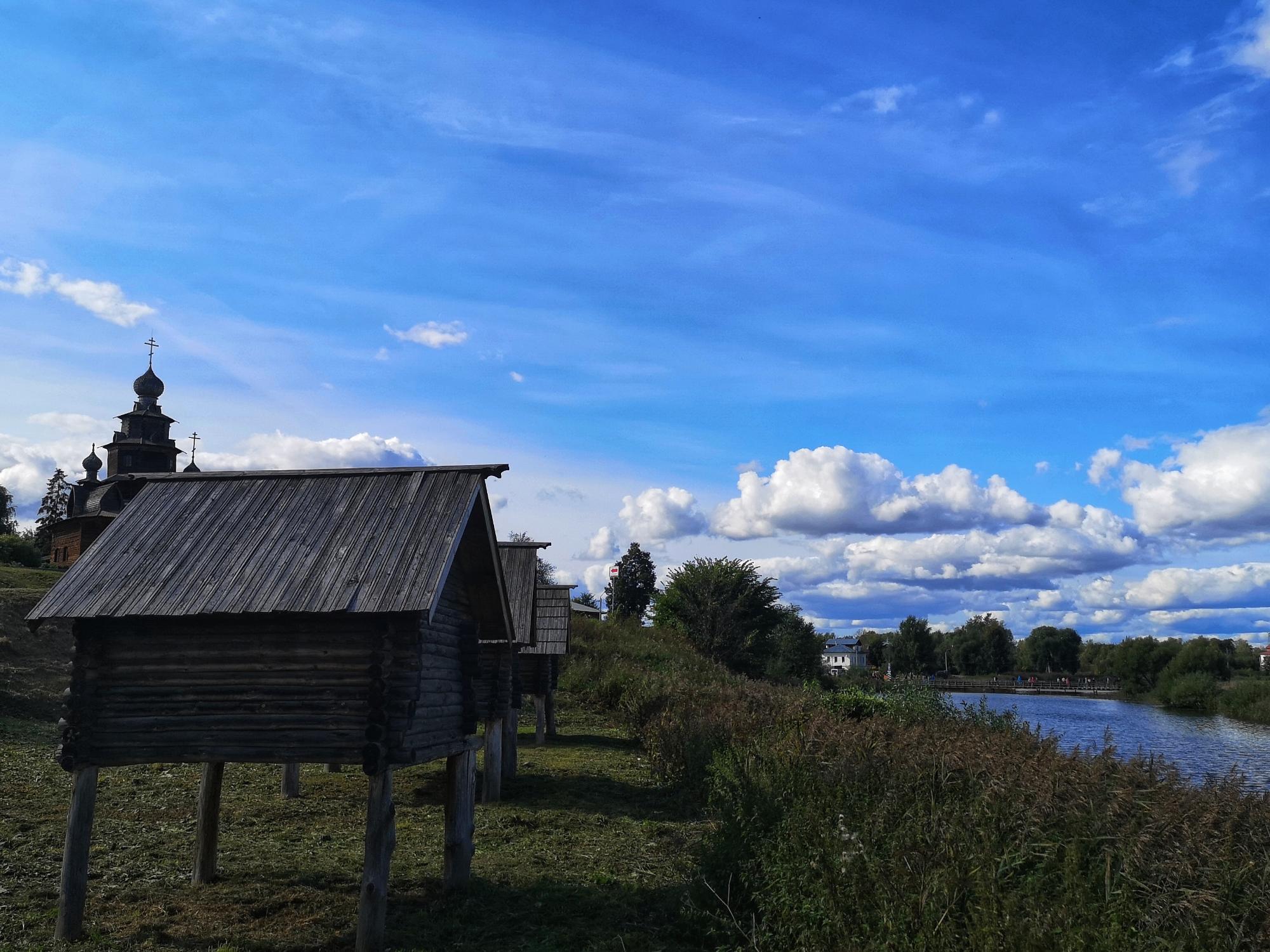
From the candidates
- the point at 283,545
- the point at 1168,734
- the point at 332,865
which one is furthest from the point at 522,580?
the point at 1168,734

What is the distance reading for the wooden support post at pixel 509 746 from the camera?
1991 cm

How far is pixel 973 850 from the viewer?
803cm

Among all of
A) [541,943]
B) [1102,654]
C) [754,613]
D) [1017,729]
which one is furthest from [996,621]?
[541,943]

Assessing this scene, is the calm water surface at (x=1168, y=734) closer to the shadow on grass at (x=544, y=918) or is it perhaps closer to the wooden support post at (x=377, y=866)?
the shadow on grass at (x=544, y=918)

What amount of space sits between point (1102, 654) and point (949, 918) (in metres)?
112

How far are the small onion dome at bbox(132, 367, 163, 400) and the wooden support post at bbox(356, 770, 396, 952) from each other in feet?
176

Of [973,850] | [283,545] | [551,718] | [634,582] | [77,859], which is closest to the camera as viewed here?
[973,850]

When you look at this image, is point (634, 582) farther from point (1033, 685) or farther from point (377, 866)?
point (377, 866)

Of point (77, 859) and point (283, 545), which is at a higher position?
point (283, 545)

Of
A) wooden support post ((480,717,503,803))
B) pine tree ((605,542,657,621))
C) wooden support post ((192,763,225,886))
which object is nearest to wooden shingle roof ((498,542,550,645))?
wooden support post ((480,717,503,803))

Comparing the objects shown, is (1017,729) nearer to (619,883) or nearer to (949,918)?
(619,883)

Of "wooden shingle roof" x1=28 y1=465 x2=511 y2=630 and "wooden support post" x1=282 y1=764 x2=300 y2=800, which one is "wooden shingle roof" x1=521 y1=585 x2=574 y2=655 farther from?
"wooden shingle roof" x1=28 y1=465 x2=511 y2=630

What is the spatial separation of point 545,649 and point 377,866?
637 inches

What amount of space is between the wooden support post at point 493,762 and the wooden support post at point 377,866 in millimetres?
7176
